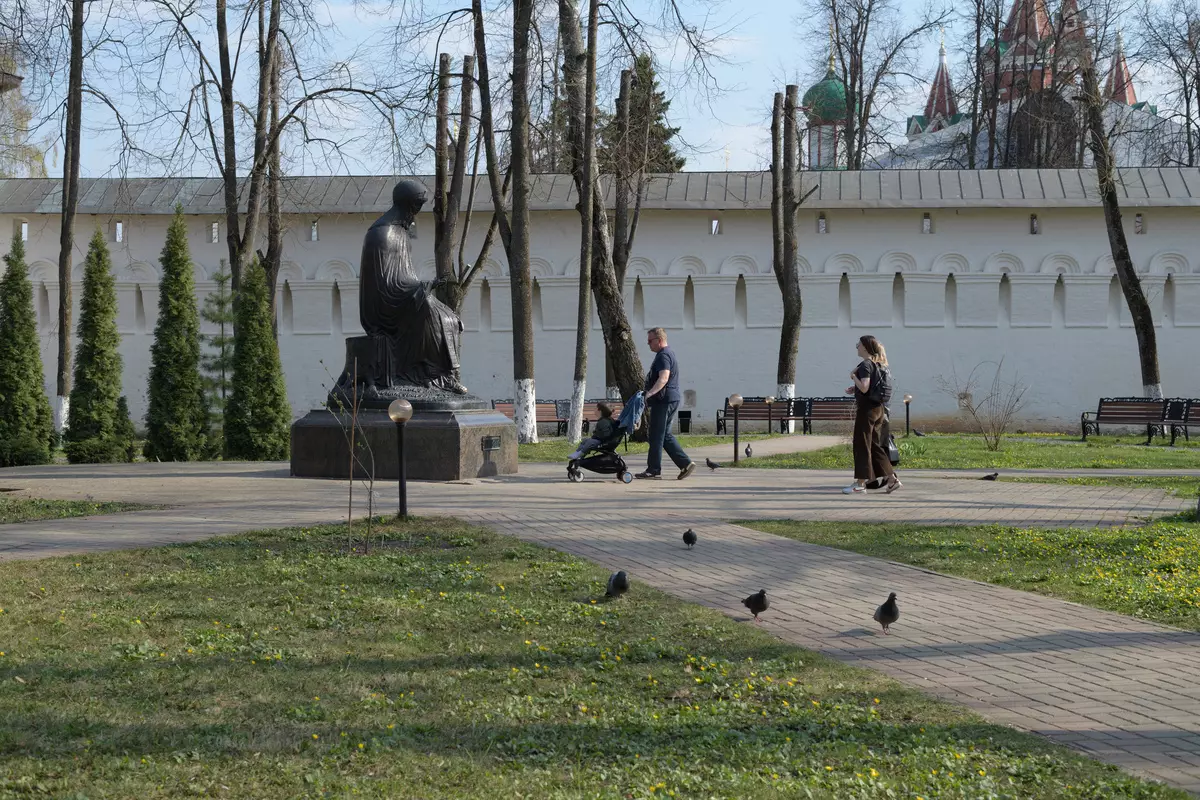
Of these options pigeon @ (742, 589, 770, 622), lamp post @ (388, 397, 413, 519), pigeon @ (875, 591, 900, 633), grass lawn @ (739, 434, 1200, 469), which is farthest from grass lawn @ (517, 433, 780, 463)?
pigeon @ (875, 591, 900, 633)

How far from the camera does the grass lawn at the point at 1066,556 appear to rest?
655 centimetres

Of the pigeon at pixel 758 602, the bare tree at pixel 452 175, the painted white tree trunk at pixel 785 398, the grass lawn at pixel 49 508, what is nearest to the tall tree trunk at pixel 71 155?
the bare tree at pixel 452 175

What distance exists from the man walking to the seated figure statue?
2.04 m

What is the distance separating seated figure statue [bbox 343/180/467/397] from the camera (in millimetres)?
12961

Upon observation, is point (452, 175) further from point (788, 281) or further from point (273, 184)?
point (788, 281)

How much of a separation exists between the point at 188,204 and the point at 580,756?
2845 cm

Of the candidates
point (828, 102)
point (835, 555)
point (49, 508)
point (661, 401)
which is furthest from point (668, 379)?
point (828, 102)

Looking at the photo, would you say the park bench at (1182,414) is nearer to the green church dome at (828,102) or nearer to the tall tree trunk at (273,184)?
the tall tree trunk at (273,184)

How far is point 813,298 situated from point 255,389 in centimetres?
1511

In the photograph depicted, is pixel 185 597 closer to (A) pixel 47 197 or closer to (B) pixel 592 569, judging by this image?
(B) pixel 592 569

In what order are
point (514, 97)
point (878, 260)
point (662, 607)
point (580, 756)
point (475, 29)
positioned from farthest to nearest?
point (878, 260)
point (475, 29)
point (514, 97)
point (662, 607)
point (580, 756)

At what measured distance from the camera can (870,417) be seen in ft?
38.1

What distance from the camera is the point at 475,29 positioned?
20375 mm

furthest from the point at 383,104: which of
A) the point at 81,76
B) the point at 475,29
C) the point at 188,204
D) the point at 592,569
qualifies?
the point at 592,569
